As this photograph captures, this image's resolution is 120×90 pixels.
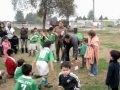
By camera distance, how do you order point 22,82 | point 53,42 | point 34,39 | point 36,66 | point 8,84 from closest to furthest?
point 22,82
point 36,66
point 8,84
point 53,42
point 34,39

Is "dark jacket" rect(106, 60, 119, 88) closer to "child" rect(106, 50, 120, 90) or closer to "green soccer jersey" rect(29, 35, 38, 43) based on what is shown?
"child" rect(106, 50, 120, 90)

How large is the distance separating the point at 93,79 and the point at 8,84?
10.3ft

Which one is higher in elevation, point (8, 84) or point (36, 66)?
Answer: point (36, 66)

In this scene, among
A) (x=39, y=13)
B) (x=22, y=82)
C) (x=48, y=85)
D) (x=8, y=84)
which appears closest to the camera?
(x=22, y=82)

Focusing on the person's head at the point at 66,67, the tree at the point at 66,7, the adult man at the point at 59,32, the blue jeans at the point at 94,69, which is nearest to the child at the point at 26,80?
the person's head at the point at 66,67

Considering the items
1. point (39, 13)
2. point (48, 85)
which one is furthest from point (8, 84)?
point (39, 13)

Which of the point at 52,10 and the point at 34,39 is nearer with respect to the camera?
the point at 34,39

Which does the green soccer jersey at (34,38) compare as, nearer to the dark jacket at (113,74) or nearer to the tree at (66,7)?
the dark jacket at (113,74)

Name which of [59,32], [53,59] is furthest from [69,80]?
[59,32]

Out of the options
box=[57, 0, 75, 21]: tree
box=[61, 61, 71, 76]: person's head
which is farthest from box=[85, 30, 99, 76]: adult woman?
box=[57, 0, 75, 21]: tree

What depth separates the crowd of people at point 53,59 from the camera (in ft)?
24.0

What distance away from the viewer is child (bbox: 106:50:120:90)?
848 cm

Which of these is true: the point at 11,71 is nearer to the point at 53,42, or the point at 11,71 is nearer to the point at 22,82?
the point at 53,42

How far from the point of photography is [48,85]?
1130 cm
